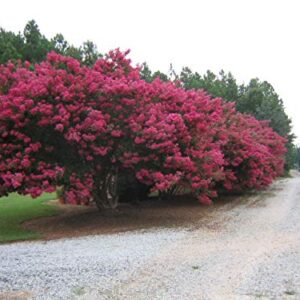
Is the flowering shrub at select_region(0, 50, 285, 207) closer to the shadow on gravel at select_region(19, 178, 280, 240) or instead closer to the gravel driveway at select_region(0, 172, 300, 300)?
the shadow on gravel at select_region(19, 178, 280, 240)

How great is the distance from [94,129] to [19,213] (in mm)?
4966

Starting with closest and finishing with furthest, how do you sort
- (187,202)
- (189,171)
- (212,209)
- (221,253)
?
(221,253) < (189,171) < (212,209) < (187,202)

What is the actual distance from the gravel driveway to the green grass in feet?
3.59

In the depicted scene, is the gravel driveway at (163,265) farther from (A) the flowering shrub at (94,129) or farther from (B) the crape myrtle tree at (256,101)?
(B) the crape myrtle tree at (256,101)

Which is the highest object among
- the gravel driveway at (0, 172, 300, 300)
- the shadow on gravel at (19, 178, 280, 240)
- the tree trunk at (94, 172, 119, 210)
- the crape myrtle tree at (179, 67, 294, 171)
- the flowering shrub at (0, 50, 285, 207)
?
the crape myrtle tree at (179, 67, 294, 171)

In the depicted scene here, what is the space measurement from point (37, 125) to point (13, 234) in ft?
8.11

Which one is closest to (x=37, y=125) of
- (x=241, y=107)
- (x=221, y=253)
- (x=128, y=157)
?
(x=128, y=157)

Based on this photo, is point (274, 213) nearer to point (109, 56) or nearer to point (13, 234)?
point (109, 56)

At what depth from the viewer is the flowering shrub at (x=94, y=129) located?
10.3 m

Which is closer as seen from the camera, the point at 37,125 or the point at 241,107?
the point at 37,125

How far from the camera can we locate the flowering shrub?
33.8ft

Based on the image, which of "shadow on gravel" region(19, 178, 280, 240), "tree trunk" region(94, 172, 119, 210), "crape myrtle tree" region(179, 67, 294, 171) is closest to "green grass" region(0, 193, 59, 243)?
"shadow on gravel" region(19, 178, 280, 240)

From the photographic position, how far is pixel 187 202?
16.4m

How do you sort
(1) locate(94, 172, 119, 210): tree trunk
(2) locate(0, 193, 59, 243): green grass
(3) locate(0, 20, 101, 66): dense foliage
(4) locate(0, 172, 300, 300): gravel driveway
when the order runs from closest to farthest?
(4) locate(0, 172, 300, 300): gravel driveway
(2) locate(0, 193, 59, 243): green grass
(1) locate(94, 172, 119, 210): tree trunk
(3) locate(0, 20, 101, 66): dense foliage
